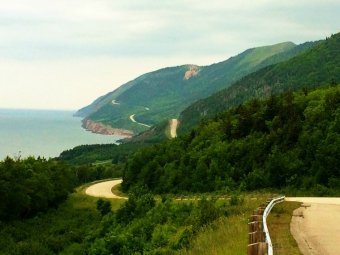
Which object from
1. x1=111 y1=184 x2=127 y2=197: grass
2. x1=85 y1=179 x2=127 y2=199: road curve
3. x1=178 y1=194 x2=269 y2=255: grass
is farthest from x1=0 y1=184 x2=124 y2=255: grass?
x1=178 y1=194 x2=269 y2=255: grass

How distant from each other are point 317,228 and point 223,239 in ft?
13.9

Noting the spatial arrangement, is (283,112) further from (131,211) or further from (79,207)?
(79,207)

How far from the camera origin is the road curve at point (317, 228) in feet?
49.1

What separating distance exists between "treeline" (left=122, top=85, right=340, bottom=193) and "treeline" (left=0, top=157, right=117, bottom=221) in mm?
12290

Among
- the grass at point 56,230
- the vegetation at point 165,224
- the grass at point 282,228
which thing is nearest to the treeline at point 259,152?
the grass at point 56,230

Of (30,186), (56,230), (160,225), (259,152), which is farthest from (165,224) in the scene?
(30,186)

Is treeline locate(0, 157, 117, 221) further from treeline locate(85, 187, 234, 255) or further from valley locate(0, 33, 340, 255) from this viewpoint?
treeline locate(85, 187, 234, 255)

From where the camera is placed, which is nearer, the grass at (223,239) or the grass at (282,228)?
the grass at (282,228)

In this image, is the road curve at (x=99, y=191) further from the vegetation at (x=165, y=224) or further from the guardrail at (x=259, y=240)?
the guardrail at (x=259, y=240)

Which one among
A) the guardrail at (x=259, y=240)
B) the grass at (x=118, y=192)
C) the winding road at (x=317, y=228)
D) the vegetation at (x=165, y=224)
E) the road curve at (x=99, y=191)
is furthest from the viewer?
the road curve at (x=99, y=191)

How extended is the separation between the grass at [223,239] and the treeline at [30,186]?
51.6 metres

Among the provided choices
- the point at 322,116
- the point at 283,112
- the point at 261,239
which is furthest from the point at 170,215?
the point at 283,112

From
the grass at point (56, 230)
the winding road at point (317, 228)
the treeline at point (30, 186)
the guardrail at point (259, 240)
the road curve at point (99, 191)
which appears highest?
the guardrail at point (259, 240)

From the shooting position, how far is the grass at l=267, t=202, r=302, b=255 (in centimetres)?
1463
